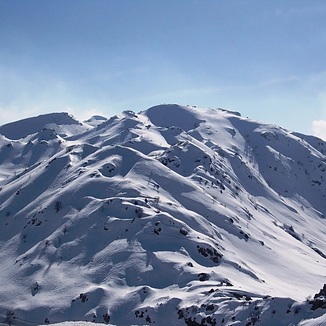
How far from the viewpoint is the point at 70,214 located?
130000 mm

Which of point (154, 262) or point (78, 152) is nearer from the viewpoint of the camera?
point (154, 262)

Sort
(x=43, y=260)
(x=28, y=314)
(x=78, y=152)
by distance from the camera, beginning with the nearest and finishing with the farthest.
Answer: (x=28, y=314) → (x=43, y=260) → (x=78, y=152)

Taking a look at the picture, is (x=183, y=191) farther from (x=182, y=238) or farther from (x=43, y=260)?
(x=43, y=260)

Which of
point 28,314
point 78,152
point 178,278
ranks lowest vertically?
point 28,314

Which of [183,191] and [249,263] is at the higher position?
[183,191]

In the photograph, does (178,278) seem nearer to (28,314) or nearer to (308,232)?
(28,314)

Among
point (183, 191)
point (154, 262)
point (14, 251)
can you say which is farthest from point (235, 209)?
point (14, 251)

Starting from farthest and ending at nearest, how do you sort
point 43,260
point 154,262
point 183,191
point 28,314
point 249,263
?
point 183,191 → point 249,263 → point 43,260 → point 154,262 → point 28,314

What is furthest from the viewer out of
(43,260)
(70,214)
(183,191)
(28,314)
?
(183,191)

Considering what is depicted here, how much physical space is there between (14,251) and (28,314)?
30214mm

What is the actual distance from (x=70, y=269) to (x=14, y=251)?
22507 millimetres

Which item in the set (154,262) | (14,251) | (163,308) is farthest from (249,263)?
(14,251)

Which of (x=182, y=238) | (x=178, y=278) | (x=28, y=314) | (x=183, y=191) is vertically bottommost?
(x=28, y=314)

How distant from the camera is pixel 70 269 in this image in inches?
4279
